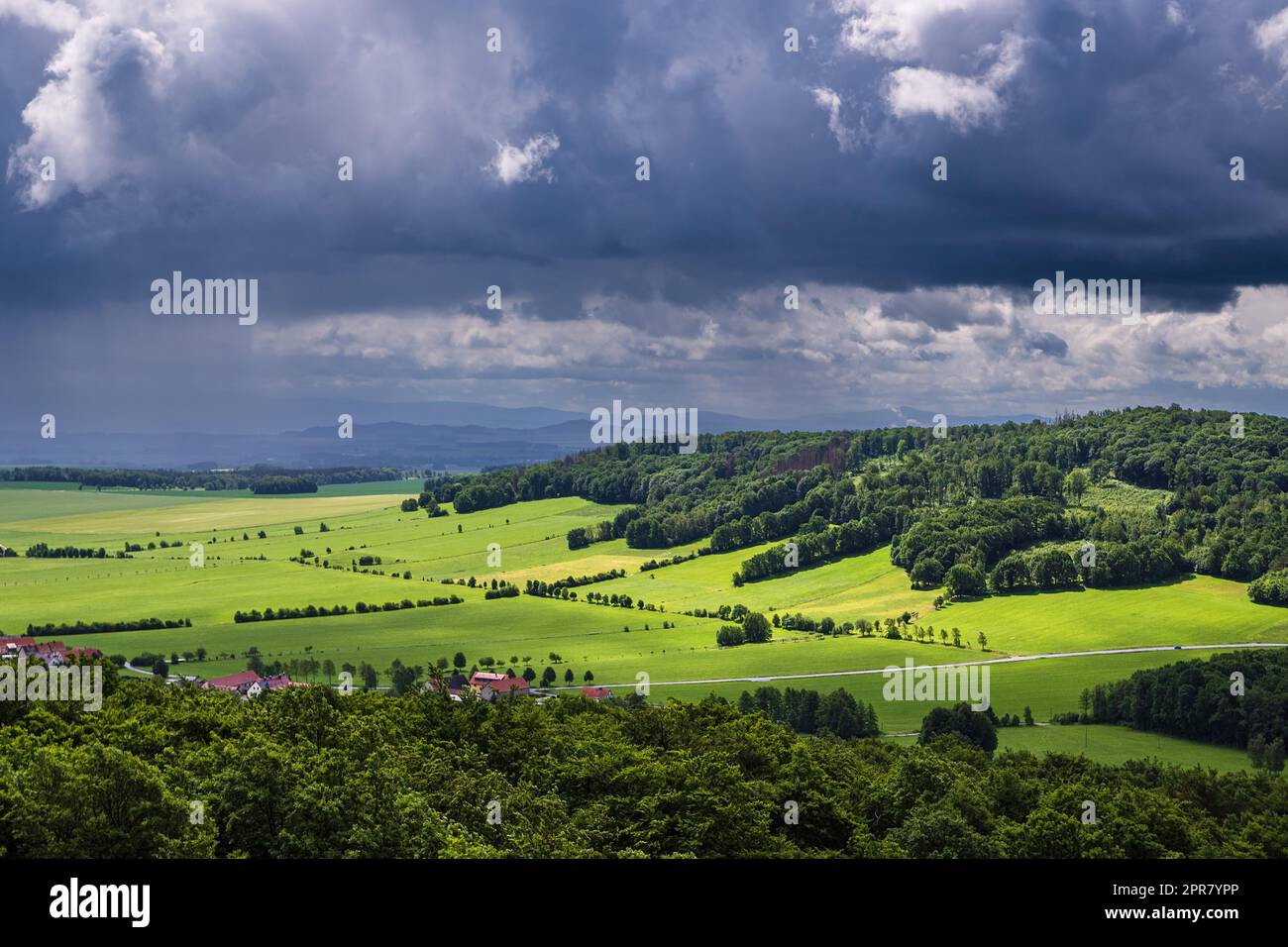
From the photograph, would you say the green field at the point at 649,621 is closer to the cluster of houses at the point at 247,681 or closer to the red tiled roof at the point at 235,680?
the red tiled roof at the point at 235,680

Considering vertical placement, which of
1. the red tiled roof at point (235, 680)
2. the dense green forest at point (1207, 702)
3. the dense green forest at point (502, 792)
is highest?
the dense green forest at point (502, 792)

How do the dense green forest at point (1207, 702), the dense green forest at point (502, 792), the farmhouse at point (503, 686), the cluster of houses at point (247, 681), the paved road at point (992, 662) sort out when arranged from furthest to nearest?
the paved road at point (992, 662) < the farmhouse at point (503, 686) < the cluster of houses at point (247, 681) < the dense green forest at point (1207, 702) < the dense green forest at point (502, 792)

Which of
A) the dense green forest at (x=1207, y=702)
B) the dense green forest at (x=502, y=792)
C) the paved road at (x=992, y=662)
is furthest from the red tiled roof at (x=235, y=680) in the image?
the dense green forest at (x=1207, y=702)

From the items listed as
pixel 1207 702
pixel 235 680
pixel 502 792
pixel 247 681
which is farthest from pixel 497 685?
pixel 502 792

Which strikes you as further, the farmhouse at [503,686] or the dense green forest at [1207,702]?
the farmhouse at [503,686]

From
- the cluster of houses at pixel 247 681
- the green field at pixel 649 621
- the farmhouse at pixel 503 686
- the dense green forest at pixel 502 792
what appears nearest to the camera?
the dense green forest at pixel 502 792

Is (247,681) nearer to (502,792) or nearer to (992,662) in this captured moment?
(502,792)

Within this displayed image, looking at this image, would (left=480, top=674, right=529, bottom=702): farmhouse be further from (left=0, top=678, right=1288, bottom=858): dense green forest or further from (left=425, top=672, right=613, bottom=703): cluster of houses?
(left=0, top=678, right=1288, bottom=858): dense green forest
